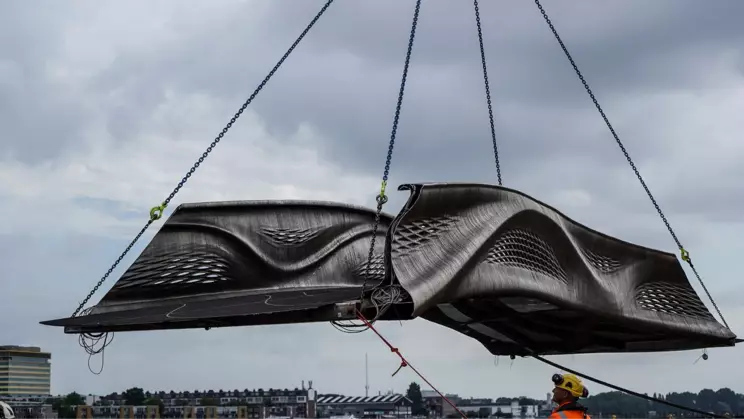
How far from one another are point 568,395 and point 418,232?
5081 mm

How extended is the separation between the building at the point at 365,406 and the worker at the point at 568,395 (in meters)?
138

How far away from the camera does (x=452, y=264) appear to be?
13742 millimetres

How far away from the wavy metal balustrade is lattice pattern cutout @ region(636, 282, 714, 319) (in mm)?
24

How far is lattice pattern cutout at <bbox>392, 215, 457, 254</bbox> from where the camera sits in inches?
523

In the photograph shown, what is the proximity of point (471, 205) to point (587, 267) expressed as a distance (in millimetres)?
2862

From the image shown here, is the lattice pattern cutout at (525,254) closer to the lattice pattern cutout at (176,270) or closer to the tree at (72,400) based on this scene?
the lattice pattern cutout at (176,270)

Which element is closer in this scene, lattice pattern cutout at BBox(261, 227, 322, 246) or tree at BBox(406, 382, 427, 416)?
lattice pattern cutout at BBox(261, 227, 322, 246)

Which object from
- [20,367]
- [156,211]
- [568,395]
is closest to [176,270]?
[156,211]

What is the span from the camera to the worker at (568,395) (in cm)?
865

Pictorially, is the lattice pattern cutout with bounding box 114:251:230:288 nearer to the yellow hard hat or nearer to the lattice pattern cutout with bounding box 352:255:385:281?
the lattice pattern cutout with bounding box 352:255:385:281

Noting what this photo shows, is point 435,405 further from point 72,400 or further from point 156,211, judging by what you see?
point 156,211

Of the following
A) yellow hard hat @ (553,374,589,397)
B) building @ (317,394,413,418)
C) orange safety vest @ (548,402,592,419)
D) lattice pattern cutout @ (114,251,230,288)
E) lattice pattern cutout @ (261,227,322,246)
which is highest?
lattice pattern cutout @ (261,227,322,246)

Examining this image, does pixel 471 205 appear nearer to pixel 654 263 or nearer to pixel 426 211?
pixel 426 211

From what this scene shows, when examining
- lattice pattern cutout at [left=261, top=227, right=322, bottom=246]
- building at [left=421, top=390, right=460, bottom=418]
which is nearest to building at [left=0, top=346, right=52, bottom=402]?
lattice pattern cutout at [left=261, top=227, right=322, bottom=246]
